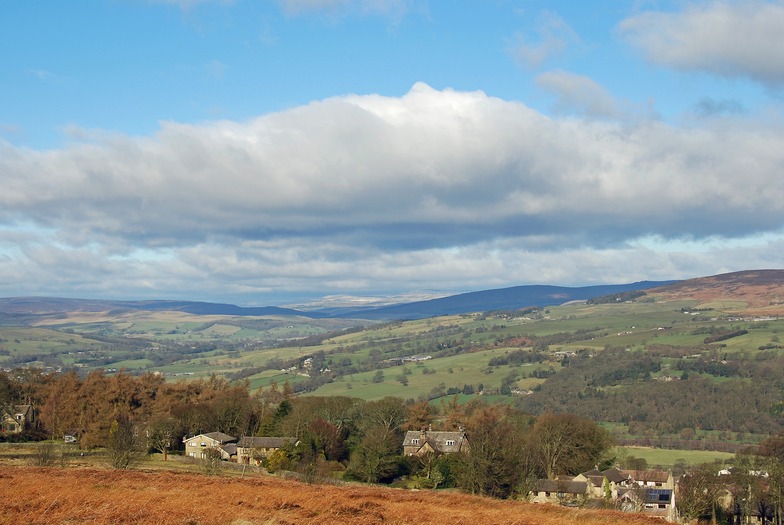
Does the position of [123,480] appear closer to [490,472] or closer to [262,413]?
[490,472]

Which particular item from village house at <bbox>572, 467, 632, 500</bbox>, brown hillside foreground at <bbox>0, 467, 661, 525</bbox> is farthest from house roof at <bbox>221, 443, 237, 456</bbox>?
brown hillside foreground at <bbox>0, 467, 661, 525</bbox>

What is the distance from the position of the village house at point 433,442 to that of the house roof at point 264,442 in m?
16.4

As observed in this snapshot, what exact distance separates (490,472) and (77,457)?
3949 cm

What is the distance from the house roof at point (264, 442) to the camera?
91188mm

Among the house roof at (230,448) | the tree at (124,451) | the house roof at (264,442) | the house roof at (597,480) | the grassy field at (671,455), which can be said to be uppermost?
the tree at (124,451)

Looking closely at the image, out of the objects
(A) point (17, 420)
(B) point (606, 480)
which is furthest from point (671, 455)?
(A) point (17, 420)

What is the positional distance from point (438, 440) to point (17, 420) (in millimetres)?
57636

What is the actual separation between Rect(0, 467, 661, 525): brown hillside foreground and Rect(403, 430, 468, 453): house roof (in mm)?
57578

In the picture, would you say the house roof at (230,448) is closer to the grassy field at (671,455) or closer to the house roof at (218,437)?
the house roof at (218,437)

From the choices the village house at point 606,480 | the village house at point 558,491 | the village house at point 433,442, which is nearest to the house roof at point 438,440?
the village house at point 433,442

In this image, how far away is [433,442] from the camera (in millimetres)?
99875

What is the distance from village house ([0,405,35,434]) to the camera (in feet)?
322

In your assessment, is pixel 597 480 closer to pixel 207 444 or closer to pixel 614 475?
pixel 614 475

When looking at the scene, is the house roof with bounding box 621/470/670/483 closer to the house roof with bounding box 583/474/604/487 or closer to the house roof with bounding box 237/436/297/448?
the house roof with bounding box 583/474/604/487
